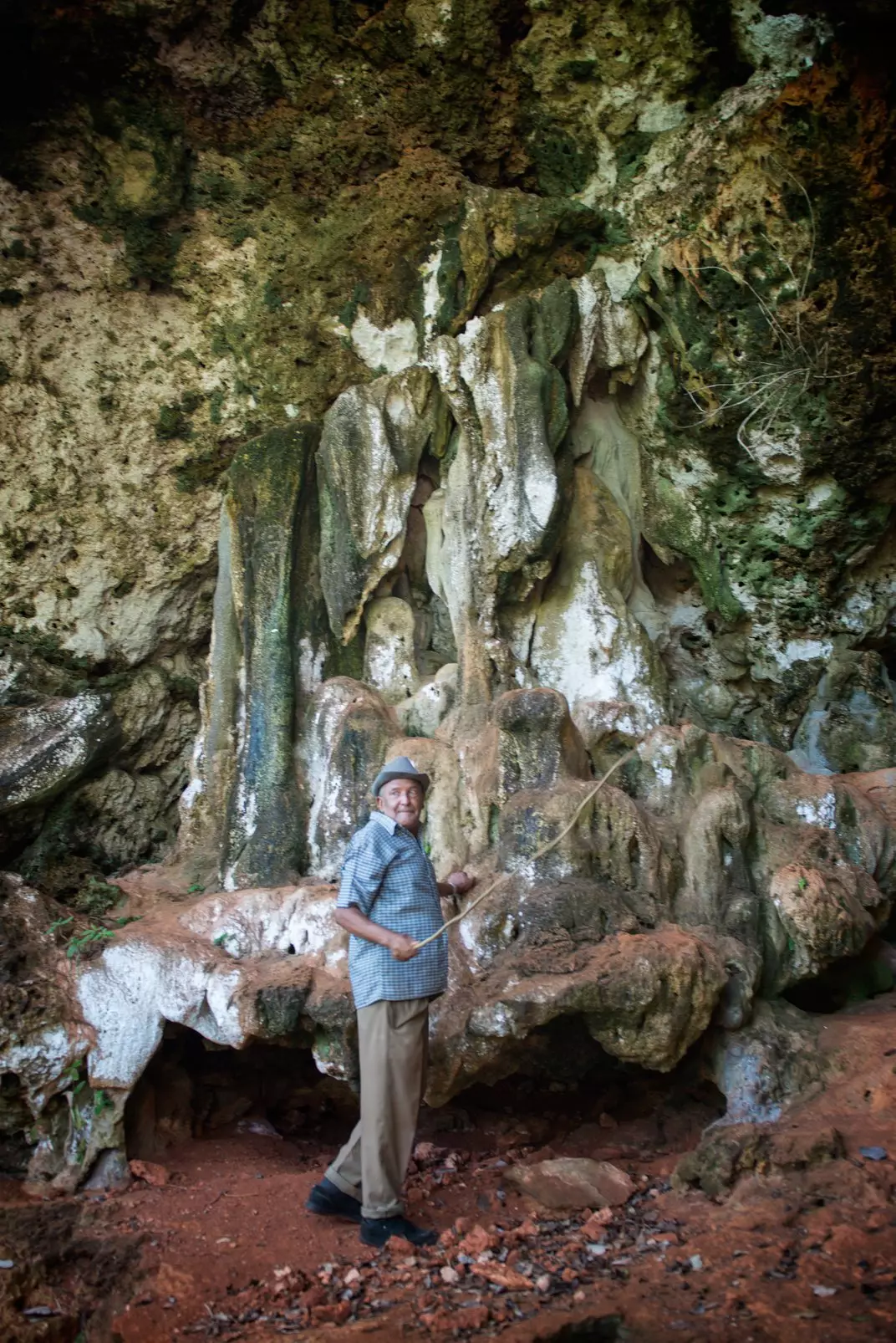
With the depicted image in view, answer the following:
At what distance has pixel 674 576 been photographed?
313 inches

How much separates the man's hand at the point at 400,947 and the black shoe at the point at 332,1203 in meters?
1.01

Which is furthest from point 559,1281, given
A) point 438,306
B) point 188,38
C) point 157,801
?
point 188,38

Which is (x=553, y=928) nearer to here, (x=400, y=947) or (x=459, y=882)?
(x=459, y=882)

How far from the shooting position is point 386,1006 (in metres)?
4.41

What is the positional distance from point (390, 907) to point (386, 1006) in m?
0.38

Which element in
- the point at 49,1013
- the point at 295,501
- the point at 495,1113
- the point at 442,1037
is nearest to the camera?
the point at 442,1037

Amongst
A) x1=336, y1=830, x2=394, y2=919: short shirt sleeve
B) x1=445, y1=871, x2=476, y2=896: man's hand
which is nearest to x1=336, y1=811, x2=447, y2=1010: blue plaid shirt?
x1=336, y1=830, x2=394, y2=919: short shirt sleeve

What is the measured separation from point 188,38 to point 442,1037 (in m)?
6.19

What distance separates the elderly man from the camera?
14.3ft

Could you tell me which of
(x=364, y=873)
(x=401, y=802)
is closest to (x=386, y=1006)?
(x=364, y=873)

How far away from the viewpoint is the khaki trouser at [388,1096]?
14.3 ft

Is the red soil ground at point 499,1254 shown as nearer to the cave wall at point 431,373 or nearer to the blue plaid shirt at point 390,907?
the blue plaid shirt at point 390,907

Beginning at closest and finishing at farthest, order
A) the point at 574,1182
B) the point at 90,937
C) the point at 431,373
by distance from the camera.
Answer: the point at 574,1182 → the point at 90,937 → the point at 431,373

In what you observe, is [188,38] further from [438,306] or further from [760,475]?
[760,475]
